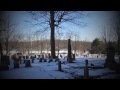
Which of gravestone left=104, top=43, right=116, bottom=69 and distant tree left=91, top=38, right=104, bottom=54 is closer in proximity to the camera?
gravestone left=104, top=43, right=116, bottom=69

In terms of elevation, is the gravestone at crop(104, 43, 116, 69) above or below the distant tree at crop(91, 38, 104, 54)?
below

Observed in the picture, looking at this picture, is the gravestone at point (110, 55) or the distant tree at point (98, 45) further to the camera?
the distant tree at point (98, 45)

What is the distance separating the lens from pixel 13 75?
7.98 m

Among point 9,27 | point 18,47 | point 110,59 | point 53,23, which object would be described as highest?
point 53,23

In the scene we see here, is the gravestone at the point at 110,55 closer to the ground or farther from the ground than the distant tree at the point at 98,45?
closer to the ground

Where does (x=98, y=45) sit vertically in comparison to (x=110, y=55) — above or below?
above

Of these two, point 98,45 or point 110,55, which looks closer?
point 110,55
